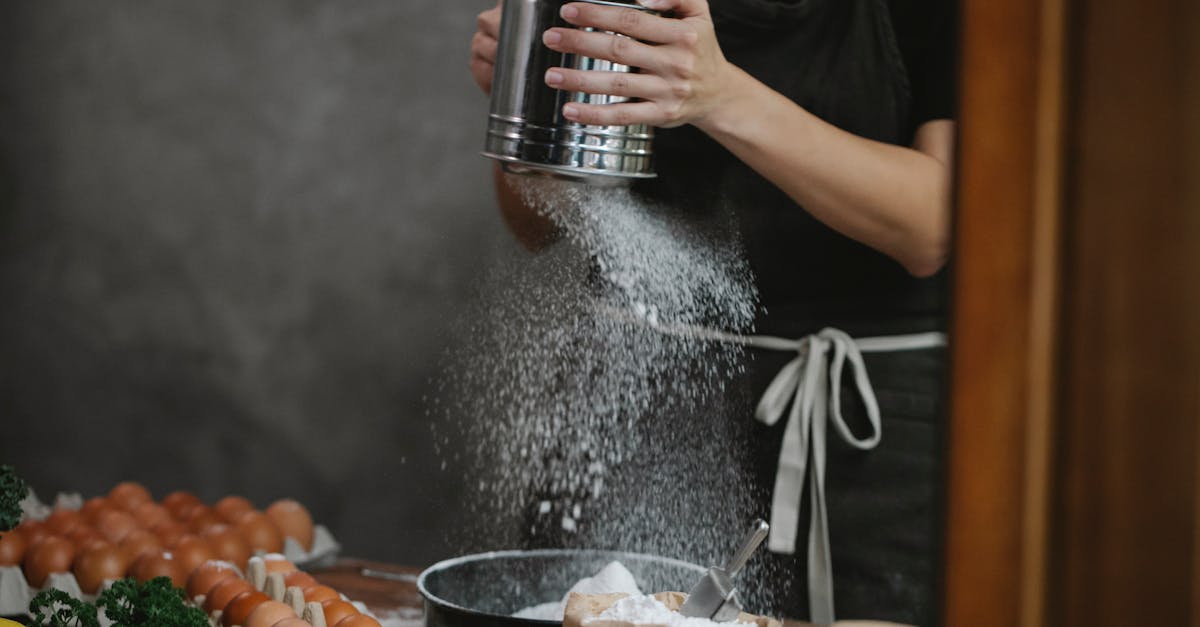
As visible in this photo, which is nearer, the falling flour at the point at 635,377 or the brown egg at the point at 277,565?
the brown egg at the point at 277,565

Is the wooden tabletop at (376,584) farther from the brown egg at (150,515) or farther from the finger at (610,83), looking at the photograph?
the finger at (610,83)

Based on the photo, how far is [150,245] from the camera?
7.39 ft

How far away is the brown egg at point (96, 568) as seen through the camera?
1.11 meters

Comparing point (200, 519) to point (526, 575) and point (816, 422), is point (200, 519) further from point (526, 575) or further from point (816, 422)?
point (816, 422)

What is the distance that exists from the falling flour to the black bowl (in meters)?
0.24

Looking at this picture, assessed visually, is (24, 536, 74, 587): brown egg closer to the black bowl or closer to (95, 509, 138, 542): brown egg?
(95, 509, 138, 542): brown egg

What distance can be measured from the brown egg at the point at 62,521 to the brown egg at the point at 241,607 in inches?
14.2

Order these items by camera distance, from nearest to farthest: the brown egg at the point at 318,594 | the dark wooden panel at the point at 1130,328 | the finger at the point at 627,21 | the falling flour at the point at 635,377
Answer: the dark wooden panel at the point at 1130,328
the finger at the point at 627,21
the brown egg at the point at 318,594
the falling flour at the point at 635,377

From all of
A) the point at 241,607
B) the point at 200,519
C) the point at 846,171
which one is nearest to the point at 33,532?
the point at 200,519

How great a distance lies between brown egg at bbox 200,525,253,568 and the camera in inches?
46.6

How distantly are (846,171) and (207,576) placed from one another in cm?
75

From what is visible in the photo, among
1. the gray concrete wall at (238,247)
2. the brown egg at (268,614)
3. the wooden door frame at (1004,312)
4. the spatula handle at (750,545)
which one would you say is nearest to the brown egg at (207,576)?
the brown egg at (268,614)

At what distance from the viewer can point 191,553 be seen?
1.13m

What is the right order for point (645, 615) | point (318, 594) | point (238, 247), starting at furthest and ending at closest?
point (238, 247) → point (318, 594) → point (645, 615)
